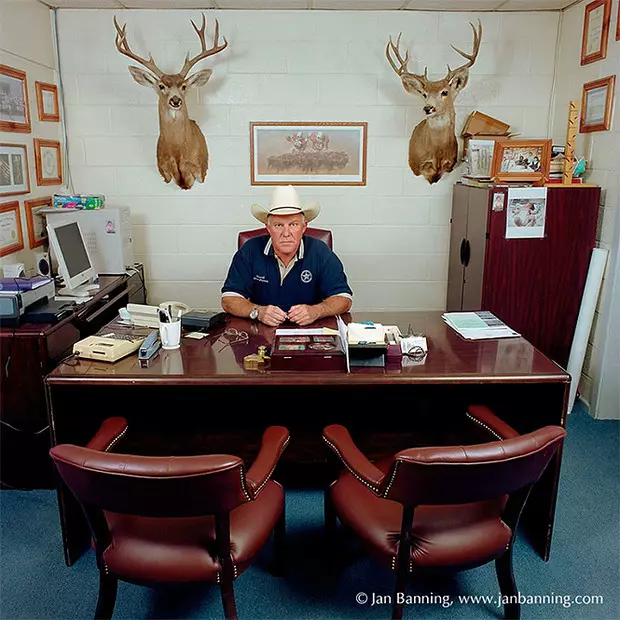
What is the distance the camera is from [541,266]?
11.4 ft

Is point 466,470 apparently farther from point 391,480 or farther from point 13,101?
point 13,101

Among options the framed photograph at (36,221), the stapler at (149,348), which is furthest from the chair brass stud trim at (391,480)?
the framed photograph at (36,221)

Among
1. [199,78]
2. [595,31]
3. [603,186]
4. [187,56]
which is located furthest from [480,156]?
[187,56]

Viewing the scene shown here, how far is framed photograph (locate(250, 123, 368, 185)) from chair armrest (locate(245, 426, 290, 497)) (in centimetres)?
251

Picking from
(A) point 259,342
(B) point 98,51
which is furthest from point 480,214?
(B) point 98,51

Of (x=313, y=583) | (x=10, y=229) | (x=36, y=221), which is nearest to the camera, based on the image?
(x=313, y=583)

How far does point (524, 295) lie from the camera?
3.51m

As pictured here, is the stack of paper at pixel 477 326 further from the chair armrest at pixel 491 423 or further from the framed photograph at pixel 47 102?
the framed photograph at pixel 47 102

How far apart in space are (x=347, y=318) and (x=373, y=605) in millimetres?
1194

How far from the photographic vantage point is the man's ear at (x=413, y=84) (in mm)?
3826

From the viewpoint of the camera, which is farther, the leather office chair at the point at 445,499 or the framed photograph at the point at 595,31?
the framed photograph at the point at 595,31

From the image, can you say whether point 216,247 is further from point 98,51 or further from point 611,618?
point 611,618

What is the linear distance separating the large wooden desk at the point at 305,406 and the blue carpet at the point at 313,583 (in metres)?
0.13

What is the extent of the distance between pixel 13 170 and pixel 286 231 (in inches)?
65.5
